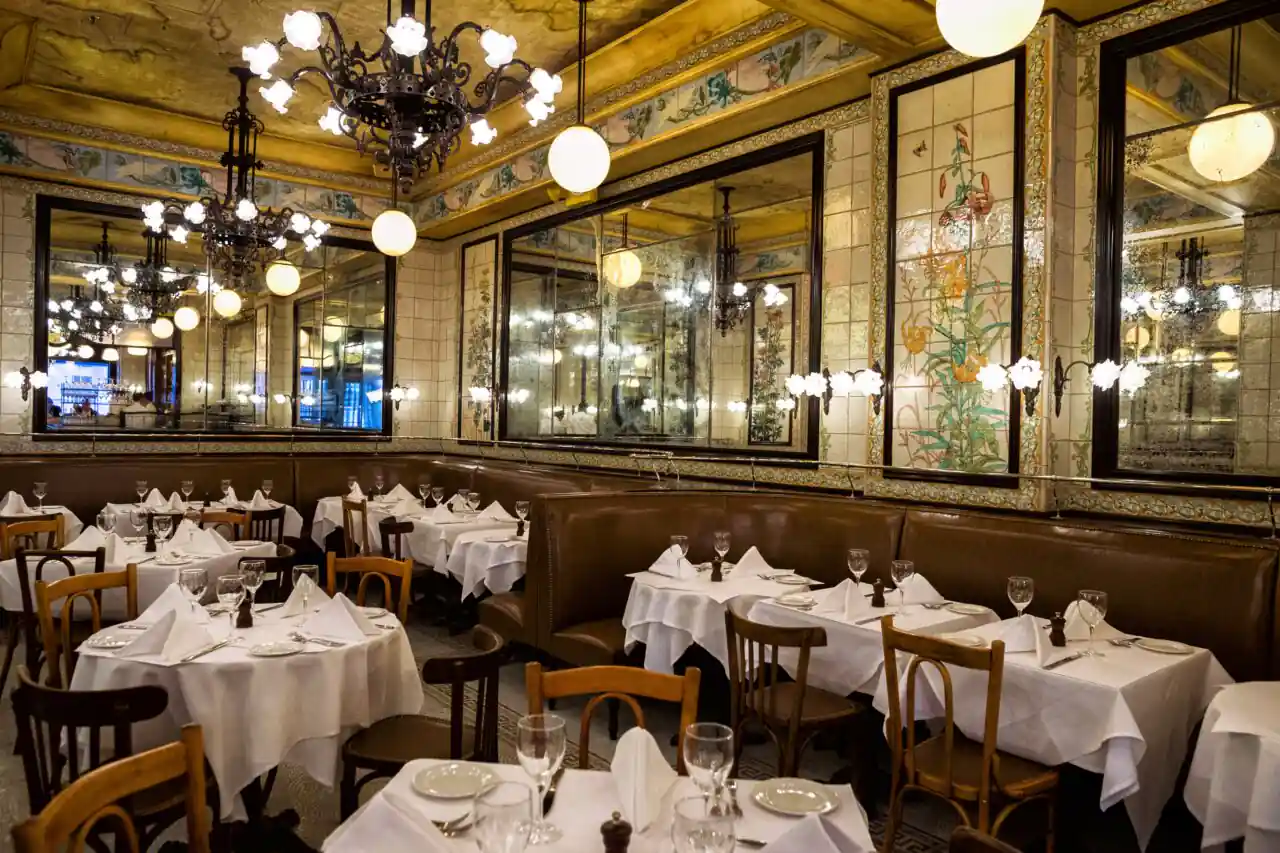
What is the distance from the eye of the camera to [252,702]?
2.93 meters

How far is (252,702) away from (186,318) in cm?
783

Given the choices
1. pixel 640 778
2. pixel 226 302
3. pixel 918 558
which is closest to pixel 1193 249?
pixel 918 558

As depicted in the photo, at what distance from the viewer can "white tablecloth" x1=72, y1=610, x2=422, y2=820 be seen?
9.50 feet

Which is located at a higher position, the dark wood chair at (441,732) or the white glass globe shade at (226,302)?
the white glass globe shade at (226,302)

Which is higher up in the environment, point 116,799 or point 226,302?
point 226,302

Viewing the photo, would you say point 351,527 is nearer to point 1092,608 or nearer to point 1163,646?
point 1092,608

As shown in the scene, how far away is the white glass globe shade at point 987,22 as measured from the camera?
9.64 ft

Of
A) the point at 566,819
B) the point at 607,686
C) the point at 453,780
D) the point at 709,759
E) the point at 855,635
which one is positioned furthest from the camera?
the point at 855,635

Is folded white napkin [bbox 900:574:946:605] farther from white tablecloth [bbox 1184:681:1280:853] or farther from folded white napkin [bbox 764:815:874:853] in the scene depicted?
folded white napkin [bbox 764:815:874:853]

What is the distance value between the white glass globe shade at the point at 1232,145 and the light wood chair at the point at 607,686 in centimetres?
392

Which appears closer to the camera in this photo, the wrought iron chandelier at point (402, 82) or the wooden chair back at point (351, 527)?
the wrought iron chandelier at point (402, 82)

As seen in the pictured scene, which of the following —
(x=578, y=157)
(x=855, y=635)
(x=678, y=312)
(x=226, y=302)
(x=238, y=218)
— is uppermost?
(x=238, y=218)

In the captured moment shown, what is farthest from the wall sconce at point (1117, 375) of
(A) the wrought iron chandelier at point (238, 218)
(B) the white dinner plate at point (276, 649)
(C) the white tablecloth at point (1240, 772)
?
(A) the wrought iron chandelier at point (238, 218)

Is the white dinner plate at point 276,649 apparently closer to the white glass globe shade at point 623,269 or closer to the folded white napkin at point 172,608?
the folded white napkin at point 172,608
